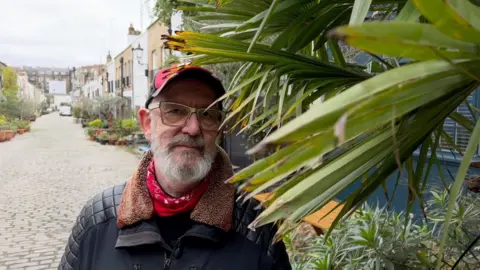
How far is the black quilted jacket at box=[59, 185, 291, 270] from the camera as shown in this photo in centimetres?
157

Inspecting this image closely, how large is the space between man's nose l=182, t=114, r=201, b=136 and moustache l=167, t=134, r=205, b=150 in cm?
2

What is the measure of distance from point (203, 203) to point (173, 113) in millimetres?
389

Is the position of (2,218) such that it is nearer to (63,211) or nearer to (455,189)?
(63,211)

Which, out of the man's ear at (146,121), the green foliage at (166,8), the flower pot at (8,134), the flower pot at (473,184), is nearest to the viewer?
the flower pot at (473,184)

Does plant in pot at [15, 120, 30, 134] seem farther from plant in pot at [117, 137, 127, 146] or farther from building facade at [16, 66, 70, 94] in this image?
building facade at [16, 66, 70, 94]

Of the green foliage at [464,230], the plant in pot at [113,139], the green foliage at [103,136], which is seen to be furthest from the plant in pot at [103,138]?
the green foliage at [464,230]

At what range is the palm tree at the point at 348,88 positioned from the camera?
588mm

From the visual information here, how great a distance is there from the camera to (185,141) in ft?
5.80

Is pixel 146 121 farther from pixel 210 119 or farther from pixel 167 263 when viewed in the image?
pixel 167 263

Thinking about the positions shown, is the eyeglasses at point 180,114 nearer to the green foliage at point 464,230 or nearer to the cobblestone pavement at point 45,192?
the green foliage at point 464,230

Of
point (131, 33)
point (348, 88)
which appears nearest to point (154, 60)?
point (131, 33)

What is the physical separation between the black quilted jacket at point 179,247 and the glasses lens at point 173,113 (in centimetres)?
41

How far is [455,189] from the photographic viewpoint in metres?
0.78

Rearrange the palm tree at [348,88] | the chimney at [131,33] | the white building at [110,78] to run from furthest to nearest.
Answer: the white building at [110,78] < the chimney at [131,33] < the palm tree at [348,88]
